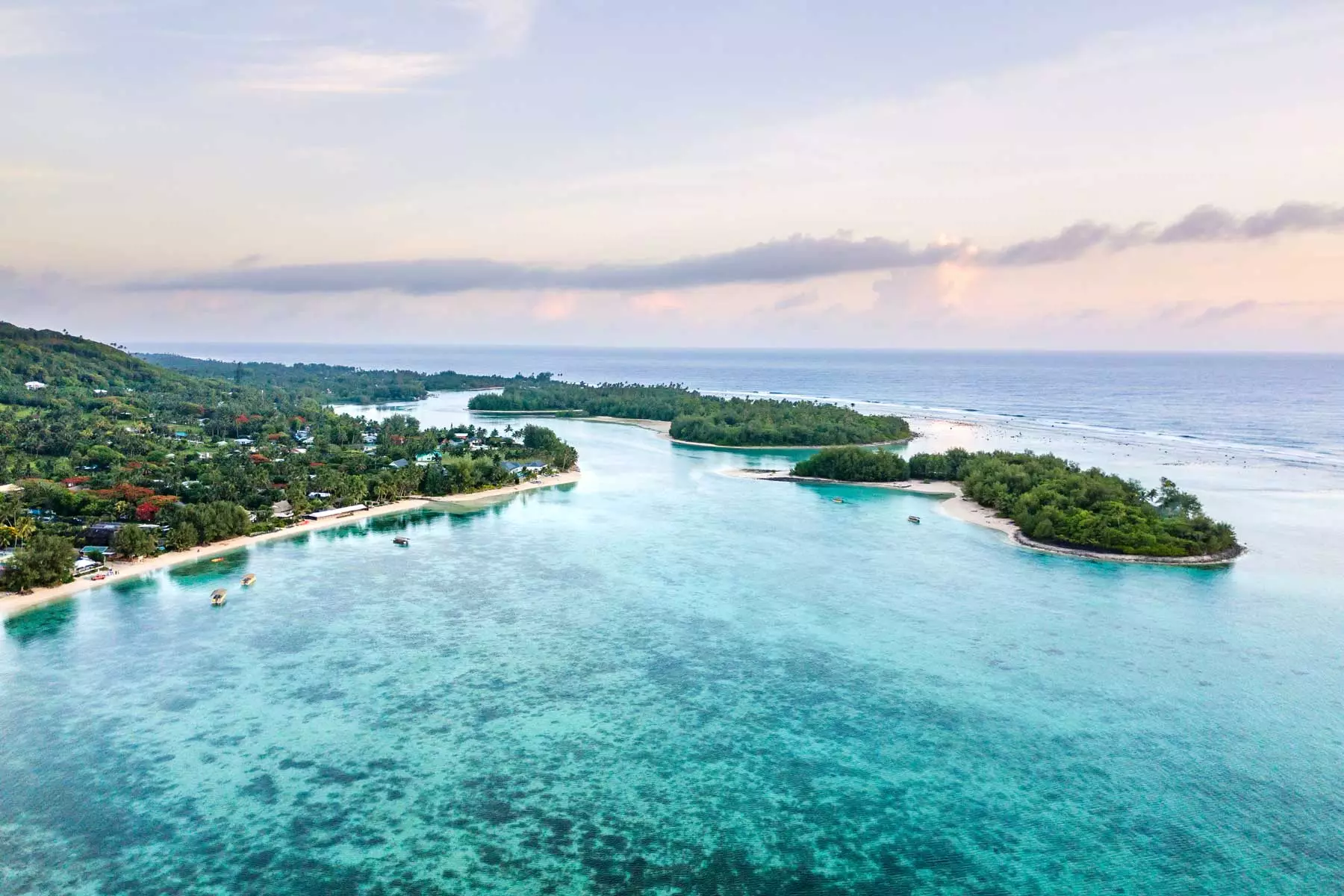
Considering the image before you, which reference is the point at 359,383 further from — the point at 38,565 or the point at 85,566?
the point at 38,565

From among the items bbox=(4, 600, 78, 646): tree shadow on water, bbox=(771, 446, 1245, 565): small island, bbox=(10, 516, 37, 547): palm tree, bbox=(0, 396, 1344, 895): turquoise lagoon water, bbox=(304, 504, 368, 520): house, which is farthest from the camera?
bbox=(304, 504, 368, 520): house

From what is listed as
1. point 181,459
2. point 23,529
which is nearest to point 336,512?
point 23,529

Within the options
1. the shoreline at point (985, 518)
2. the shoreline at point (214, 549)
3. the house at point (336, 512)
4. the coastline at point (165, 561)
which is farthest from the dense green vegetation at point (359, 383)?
the shoreline at point (985, 518)

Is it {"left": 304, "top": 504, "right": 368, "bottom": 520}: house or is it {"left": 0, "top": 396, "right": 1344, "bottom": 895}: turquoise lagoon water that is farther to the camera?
{"left": 304, "top": 504, "right": 368, "bottom": 520}: house

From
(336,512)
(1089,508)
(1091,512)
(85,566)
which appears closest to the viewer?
(85,566)

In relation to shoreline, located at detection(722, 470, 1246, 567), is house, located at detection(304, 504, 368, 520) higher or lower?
lower

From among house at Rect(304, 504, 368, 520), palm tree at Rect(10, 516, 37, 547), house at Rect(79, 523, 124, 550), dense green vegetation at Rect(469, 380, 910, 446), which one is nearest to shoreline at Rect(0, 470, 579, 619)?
house at Rect(304, 504, 368, 520)

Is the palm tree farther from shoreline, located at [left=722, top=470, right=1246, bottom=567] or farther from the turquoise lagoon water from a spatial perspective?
shoreline, located at [left=722, top=470, right=1246, bottom=567]
